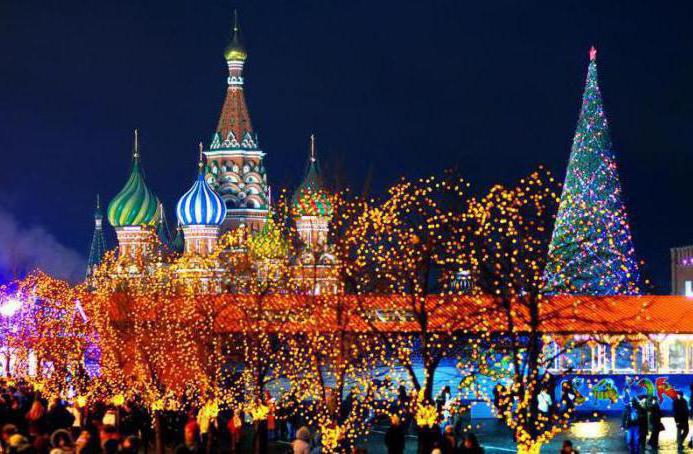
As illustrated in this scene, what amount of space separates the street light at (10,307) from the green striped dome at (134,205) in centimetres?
→ 5901

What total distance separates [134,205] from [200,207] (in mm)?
7730

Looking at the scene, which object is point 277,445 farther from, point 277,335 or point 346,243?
point 346,243

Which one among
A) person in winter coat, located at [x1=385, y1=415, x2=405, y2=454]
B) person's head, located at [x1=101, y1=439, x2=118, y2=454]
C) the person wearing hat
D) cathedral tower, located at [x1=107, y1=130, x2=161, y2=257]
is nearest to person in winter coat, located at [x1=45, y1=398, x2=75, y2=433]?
person in winter coat, located at [x1=385, y1=415, x2=405, y2=454]

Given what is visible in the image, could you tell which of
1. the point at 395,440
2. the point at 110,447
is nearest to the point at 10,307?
the point at 395,440

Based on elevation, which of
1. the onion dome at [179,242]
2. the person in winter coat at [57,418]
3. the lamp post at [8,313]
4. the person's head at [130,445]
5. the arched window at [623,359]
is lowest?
the person's head at [130,445]

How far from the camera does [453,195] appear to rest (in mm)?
29766

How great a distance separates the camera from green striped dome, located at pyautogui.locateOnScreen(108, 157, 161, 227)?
11081cm

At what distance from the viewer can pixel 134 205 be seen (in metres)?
111

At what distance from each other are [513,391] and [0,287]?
32559 millimetres

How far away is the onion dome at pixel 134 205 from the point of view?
110812 millimetres

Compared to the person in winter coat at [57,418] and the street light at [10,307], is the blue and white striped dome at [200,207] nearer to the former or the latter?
the street light at [10,307]

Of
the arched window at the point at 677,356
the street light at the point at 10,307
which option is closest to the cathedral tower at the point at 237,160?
the street light at the point at 10,307

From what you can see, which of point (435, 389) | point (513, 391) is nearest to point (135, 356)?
point (435, 389)

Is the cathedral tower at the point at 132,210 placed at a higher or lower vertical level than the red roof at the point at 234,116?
lower
